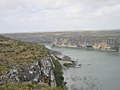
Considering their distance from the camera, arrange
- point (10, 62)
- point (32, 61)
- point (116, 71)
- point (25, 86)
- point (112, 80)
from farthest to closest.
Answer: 1. point (116, 71)
2. point (112, 80)
3. point (32, 61)
4. point (10, 62)
5. point (25, 86)

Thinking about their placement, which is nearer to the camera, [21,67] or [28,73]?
[28,73]

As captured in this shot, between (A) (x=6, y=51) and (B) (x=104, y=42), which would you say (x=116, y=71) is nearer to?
(A) (x=6, y=51)

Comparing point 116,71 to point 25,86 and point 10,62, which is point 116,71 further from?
point 25,86

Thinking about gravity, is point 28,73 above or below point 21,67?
below

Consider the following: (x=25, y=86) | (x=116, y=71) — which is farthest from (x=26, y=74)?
(x=116, y=71)

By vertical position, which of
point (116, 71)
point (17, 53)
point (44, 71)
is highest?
point (17, 53)

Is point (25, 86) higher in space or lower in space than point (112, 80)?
higher

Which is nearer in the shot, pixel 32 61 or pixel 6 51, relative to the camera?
pixel 32 61

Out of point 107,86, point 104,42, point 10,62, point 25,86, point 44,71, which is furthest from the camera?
point 104,42

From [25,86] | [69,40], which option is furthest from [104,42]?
[25,86]
